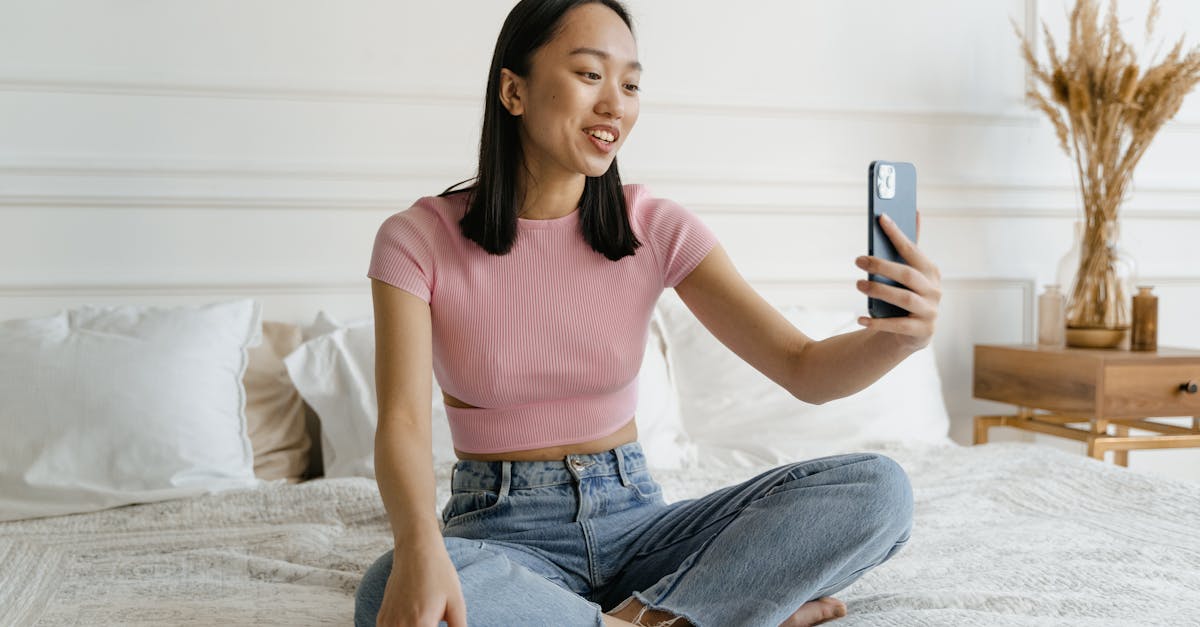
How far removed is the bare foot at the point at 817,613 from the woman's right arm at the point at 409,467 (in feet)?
1.32

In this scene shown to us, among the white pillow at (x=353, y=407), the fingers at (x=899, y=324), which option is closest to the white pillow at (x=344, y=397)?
the white pillow at (x=353, y=407)

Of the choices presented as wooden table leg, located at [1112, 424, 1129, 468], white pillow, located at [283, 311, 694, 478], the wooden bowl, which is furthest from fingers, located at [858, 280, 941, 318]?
wooden table leg, located at [1112, 424, 1129, 468]

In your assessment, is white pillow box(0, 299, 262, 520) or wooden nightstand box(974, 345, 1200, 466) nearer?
white pillow box(0, 299, 262, 520)

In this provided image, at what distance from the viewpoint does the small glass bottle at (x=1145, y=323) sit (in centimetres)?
247

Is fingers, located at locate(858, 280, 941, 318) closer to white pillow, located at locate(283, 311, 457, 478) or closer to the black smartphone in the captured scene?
the black smartphone

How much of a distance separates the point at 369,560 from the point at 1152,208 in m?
2.38

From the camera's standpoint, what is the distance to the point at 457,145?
2428 mm

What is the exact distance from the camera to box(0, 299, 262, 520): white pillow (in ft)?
5.80

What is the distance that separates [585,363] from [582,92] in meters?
0.34

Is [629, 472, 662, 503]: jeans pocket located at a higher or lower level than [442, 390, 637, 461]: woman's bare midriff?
lower

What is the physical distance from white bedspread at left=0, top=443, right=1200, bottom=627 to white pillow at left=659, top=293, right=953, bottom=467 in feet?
0.76

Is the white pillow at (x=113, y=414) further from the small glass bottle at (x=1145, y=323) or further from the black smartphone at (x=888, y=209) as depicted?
the small glass bottle at (x=1145, y=323)

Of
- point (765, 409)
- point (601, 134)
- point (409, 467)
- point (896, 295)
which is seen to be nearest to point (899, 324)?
point (896, 295)

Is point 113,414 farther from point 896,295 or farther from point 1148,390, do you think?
point 1148,390
